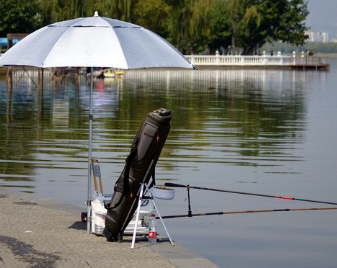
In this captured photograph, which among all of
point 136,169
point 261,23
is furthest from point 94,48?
point 261,23

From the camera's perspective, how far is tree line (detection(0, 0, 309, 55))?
7500cm

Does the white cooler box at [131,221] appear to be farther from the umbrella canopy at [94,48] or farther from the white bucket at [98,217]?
the umbrella canopy at [94,48]

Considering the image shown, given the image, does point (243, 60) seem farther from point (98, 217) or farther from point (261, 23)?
point (98, 217)

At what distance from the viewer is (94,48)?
7797 millimetres

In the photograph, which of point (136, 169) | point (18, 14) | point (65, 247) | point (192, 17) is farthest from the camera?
point (192, 17)

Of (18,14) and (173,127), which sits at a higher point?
(18,14)

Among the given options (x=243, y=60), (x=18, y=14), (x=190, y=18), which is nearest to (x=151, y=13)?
(x=190, y=18)

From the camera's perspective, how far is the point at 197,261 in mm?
6871

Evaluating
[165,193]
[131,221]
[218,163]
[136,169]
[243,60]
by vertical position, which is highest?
[243,60]

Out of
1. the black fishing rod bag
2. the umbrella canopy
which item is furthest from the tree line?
the black fishing rod bag

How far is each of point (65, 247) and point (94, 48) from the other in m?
1.89

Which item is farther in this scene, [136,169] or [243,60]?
[243,60]

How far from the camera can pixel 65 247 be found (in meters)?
7.29

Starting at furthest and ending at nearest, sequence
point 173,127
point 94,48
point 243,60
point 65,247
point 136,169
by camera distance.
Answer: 1. point 243,60
2. point 173,127
3. point 94,48
4. point 136,169
5. point 65,247
